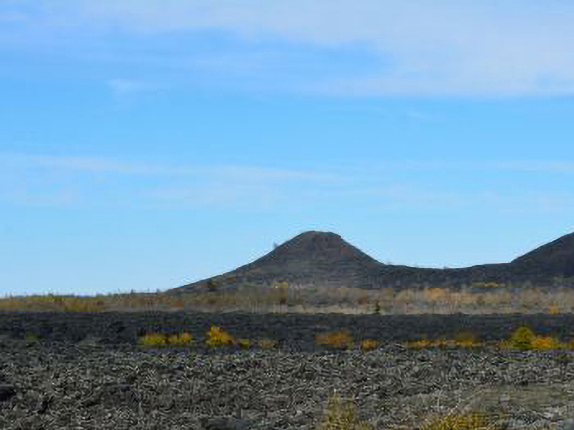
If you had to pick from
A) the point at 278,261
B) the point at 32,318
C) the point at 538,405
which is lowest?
the point at 538,405

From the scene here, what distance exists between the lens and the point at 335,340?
2748 centimetres

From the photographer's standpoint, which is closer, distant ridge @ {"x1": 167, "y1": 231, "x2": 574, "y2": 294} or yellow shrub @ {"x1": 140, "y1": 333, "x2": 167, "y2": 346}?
yellow shrub @ {"x1": 140, "y1": 333, "x2": 167, "y2": 346}

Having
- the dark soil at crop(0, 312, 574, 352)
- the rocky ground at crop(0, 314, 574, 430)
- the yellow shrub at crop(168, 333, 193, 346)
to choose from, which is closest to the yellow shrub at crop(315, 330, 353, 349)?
the dark soil at crop(0, 312, 574, 352)

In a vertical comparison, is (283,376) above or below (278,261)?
below

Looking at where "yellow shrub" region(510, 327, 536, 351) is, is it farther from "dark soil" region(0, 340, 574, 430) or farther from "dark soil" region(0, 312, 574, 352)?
"dark soil" region(0, 340, 574, 430)

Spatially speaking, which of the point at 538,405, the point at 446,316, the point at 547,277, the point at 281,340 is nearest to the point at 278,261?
the point at 547,277

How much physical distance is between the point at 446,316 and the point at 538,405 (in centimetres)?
2350

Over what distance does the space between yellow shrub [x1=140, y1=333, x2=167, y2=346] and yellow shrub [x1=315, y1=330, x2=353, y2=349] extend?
2.97 meters

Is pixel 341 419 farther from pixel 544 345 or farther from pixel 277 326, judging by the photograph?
pixel 277 326

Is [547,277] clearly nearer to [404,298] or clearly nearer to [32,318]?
[404,298]

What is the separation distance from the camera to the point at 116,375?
1842 cm

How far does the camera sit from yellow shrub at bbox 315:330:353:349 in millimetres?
25609

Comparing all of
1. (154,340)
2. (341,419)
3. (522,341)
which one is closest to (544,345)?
(522,341)

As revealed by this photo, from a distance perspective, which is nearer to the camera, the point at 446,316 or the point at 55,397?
the point at 55,397
